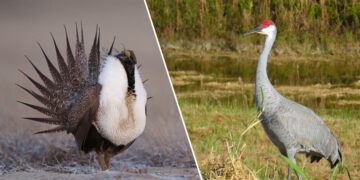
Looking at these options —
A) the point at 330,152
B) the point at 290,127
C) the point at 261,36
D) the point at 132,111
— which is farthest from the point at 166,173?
the point at 261,36

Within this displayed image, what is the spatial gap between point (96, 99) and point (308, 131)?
4.28 feet

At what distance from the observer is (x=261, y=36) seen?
259cm

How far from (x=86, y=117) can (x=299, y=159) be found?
1.57m

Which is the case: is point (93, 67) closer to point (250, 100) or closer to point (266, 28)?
point (266, 28)

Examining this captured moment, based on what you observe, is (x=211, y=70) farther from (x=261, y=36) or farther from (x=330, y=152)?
(x=330, y=152)

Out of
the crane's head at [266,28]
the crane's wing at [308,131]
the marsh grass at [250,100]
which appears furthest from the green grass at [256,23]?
the crane's wing at [308,131]

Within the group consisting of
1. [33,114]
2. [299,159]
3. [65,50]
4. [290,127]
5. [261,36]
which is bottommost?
[299,159]

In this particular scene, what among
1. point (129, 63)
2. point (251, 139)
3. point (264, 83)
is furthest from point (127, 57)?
point (251, 139)

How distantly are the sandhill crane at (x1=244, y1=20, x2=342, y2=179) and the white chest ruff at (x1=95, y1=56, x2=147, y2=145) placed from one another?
102 centimetres

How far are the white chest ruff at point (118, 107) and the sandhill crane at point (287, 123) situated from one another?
102 cm

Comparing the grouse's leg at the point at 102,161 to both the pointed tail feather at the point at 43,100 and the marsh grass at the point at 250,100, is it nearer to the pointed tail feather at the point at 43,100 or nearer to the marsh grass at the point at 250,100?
the pointed tail feather at the point at 43,100

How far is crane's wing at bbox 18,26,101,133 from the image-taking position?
0.99 metres

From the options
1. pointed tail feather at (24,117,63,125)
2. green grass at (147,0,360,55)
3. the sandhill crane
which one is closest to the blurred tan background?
pointed tail feather at (24,117,63,125)

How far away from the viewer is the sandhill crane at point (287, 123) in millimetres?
2004
